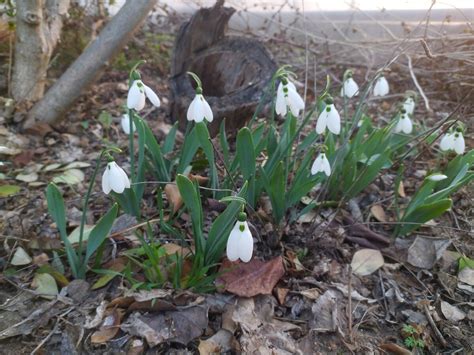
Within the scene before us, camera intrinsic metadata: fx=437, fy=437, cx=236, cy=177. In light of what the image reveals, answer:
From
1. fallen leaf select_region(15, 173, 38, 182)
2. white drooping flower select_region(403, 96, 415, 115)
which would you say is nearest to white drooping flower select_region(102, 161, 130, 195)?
fallen leaf select_region(15, 173, 38, 182)

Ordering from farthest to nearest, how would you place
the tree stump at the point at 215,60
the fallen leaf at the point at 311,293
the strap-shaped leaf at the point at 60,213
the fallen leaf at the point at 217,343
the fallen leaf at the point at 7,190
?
the tree stump at the point at 215,60
the fallen leaf at the point at 7,190
the fallen leaf at the point at 311,293
the strap-shaped leaf at the point at 60,213
the fallen leaf at the point at 217,343

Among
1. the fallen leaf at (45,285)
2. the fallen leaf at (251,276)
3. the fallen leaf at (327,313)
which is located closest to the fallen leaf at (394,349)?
the fallen leaf at (327,313)

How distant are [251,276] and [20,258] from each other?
0.84 meters

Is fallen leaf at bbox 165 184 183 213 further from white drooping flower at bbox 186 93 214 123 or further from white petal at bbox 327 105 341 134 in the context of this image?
white petal at bbox 327 105 341 134

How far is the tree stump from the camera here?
2.48 m

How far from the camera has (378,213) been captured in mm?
1978

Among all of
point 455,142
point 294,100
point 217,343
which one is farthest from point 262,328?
point 455,142

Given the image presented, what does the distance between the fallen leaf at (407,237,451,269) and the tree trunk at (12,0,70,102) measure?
7.18ft

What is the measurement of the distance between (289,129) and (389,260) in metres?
0.68

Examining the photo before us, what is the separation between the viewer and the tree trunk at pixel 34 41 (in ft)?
7.66

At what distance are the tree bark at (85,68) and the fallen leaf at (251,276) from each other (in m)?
1.51

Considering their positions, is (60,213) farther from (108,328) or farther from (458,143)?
(458,143)

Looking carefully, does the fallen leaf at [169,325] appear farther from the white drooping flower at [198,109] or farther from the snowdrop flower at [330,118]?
the snowdrop flower at [330,118]

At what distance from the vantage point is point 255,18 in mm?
4145
